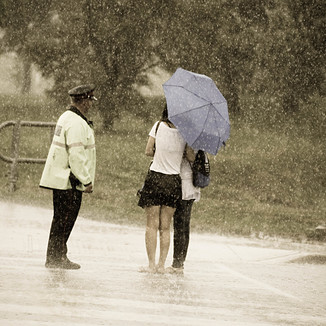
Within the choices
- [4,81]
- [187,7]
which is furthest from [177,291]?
[4,81]

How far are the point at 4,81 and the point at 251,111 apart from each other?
1627 cm

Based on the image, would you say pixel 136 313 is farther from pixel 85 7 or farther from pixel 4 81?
pixel 4 81

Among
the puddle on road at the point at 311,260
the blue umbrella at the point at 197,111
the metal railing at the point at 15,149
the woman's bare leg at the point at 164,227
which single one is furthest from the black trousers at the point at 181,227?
the metal railing at the point at 15,149

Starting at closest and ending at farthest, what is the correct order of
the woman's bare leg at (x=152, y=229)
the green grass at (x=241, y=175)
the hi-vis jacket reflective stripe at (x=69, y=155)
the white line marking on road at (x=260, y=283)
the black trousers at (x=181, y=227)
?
the white line marking on road at (x=260, y=283), the hi-vis jacket reflective stripe at (x=69, y=155), the woman's bare leg at (x=152, y=229), the black trousers at (x=181, y=227), the green grass at (x=241, y=175)

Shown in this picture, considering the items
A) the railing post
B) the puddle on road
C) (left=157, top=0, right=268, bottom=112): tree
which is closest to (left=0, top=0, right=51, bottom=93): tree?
(left=157, top=0, right=268, bottom=112): tree

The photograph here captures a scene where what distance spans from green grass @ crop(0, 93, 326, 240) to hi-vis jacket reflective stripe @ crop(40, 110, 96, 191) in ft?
16.6

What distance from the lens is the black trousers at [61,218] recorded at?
27.7 feet

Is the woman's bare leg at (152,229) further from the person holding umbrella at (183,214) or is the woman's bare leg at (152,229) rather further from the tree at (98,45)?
the tree at (98,45)

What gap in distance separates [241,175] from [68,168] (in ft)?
40.8

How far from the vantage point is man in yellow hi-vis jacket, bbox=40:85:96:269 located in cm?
833

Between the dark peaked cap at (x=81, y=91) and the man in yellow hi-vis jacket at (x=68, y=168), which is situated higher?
the dark peaked cap at (x=81, y=91)

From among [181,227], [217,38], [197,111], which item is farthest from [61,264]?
[217,38]

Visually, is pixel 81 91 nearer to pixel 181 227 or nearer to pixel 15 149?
pixel 181 227

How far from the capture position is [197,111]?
855 centimetres
